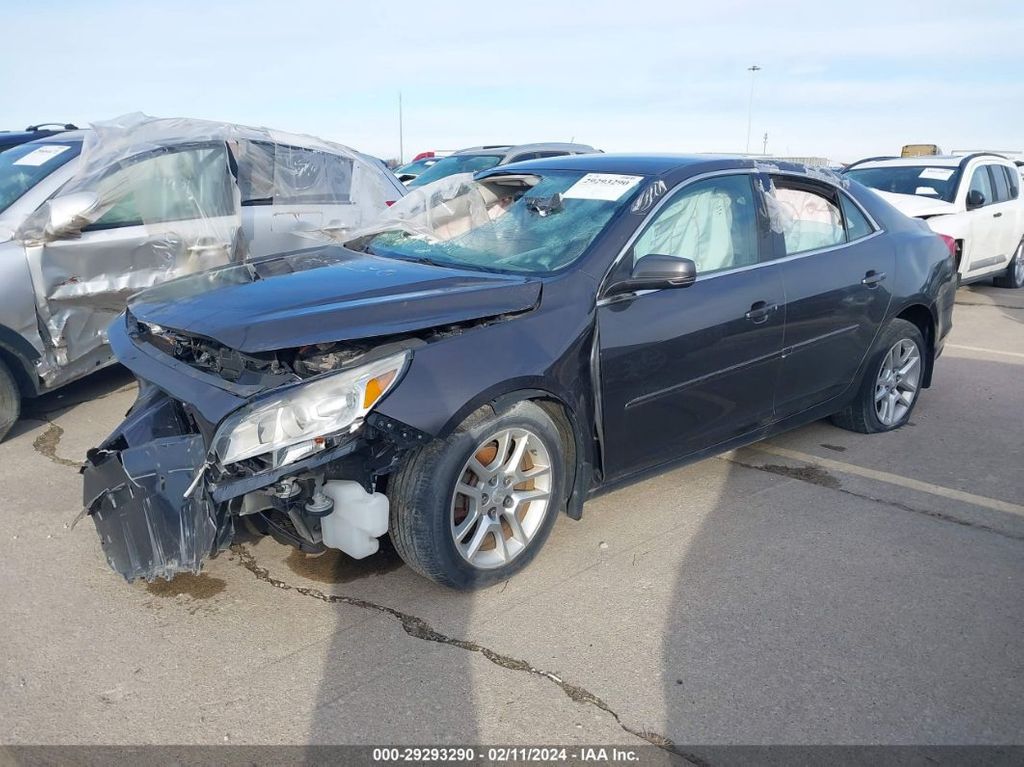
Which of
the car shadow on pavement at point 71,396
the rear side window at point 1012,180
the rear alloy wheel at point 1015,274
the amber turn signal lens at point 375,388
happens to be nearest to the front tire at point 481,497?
the amber turn signal lens at point 375,388

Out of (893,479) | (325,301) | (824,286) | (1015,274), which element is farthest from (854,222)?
(1015,274)

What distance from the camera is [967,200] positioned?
9.76 m

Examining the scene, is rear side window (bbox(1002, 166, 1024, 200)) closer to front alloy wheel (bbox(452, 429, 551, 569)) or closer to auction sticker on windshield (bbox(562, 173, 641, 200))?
A: auction sticker on windshield (bbox(562, 173, 641, 200))

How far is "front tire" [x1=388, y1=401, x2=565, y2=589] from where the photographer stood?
3.10 m

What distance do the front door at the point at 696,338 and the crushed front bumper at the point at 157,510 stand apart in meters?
1.65

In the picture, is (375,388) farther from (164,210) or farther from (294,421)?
(164,210)

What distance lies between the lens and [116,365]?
6793 millimetres

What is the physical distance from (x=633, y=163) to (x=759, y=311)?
968mm

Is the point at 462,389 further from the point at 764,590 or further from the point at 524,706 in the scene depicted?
the point at 764,590

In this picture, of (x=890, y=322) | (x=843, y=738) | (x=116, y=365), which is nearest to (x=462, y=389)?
(x=843, y=738)

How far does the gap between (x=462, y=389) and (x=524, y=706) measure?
3.68 feet

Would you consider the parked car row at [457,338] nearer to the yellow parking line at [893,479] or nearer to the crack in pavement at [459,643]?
the crack in pavement at [459,643]

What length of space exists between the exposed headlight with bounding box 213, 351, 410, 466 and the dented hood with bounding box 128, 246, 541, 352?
0.19 metres

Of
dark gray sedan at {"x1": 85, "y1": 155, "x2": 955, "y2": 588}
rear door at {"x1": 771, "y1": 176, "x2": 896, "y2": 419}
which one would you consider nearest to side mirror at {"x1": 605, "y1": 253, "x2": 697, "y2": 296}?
dark gray sedan at {"x1": 85, "y1": 155, "x2": 955, "y2": 588}
